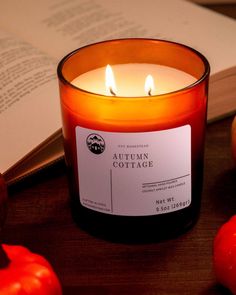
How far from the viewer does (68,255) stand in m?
0.50

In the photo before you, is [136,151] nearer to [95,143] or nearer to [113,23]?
[95,143]

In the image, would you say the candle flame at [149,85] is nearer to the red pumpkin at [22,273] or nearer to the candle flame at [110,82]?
the candle flame at [110,82]

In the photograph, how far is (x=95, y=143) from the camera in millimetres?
469

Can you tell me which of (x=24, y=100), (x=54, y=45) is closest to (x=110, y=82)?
(x=24, y=100)

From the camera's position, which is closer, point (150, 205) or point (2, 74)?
point (150, 205)

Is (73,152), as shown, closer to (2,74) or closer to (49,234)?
(49,234)

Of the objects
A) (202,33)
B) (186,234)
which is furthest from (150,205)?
(202,33)

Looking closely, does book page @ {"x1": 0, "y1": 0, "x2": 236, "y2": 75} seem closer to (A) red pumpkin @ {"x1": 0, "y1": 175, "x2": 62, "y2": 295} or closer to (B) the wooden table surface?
(B) the wooden table surface

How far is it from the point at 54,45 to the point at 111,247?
309 mm

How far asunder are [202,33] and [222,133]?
0.14m

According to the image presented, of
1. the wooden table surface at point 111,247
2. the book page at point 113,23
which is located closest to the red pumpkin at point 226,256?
the wooden table surface at point 111,247

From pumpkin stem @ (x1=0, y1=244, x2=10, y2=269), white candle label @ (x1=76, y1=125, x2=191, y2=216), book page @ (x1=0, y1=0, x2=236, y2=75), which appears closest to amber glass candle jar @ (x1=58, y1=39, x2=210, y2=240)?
white candle label @ (x1=76, y1=125, x2=191, y2=216)

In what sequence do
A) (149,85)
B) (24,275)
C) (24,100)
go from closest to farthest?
(24,275) < (149,85) < (24,100)

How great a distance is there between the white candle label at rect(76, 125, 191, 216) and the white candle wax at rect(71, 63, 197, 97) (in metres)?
0.06
